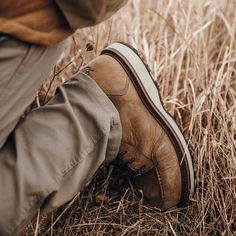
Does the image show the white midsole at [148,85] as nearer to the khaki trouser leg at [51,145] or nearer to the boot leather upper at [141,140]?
the boot leather upper at [141,140]

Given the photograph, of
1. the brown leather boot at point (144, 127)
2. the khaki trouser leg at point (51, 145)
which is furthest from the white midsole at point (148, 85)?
the khaki trouser leg at point (51, 145)

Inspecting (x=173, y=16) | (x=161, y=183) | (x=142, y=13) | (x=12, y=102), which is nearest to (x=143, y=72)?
(x=161, y=183)

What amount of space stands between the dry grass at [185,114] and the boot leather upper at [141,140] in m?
0.06

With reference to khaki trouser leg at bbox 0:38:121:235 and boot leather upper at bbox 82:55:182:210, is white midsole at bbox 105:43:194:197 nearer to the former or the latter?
boot leather upper at bbox 82:55:182:210

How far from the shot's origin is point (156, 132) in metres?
1.52

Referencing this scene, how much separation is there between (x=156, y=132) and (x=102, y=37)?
1.76ft

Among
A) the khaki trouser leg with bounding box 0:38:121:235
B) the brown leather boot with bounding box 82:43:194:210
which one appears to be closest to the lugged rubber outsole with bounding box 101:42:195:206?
the brown leather boot with bounding box 82:43:194:210

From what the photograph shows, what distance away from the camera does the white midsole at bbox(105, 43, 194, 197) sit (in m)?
1.51

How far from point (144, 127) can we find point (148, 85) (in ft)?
0.36

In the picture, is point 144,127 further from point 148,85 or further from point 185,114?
point 185,114

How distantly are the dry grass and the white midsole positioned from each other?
53mm

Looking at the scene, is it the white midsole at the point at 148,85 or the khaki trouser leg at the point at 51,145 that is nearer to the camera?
the khaki trouser leg at the point at 51,145

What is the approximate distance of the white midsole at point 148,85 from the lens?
4.96 ft

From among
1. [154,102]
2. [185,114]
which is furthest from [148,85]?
[185,114]
